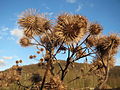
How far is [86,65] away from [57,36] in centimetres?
274

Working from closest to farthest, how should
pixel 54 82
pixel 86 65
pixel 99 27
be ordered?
pixel 54 82, pixel 99 27, pixel 86 65

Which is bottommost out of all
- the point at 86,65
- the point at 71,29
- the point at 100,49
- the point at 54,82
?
the point at 54,82

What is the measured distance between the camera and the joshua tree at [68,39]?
601cm

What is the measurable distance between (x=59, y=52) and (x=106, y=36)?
2.18m

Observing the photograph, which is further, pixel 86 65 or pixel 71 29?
pixel 86 65

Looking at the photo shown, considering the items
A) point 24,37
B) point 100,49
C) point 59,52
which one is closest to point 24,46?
point 24,37

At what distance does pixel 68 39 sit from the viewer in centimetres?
595

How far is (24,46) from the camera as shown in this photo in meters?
7.77

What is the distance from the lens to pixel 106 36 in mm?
7262

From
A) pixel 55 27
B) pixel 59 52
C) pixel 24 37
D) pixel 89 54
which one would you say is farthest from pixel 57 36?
pixel 24 37

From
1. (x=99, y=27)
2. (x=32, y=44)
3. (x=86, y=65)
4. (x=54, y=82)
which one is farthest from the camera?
(x=86, y=65)

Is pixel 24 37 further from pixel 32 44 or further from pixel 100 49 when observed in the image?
pixel 100 49

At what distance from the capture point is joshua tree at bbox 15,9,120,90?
6.01 meters

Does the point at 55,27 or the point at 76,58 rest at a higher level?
the point at 55,27
